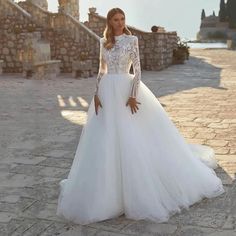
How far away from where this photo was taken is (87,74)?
1487cm

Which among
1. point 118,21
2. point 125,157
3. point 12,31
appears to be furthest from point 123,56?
point 12,31

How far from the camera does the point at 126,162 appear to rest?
3.67 metres

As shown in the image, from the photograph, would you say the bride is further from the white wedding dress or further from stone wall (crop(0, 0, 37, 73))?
stone wall (crop(0, 0, 37, 73))

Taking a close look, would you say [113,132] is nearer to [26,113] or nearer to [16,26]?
[26,113]

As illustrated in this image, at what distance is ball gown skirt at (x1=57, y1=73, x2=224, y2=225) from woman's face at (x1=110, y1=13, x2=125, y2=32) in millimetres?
422

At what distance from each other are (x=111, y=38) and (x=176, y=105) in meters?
5.64

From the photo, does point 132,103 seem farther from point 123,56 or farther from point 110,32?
point 110,32

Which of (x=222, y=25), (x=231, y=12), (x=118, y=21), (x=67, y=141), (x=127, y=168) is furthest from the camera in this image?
(x=222, y=25)

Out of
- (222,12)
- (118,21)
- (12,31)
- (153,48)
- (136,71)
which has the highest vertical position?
(222,12)

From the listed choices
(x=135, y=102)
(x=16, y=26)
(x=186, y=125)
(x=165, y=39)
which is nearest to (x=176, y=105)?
(x=186, y=125)

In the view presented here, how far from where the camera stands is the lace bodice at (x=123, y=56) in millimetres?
3807

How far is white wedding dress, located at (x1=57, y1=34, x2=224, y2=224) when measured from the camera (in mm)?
3629

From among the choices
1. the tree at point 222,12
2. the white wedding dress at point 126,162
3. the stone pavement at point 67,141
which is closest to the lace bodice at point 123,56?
the white wedding dress at point 126,162

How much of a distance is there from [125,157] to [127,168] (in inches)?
3.8
